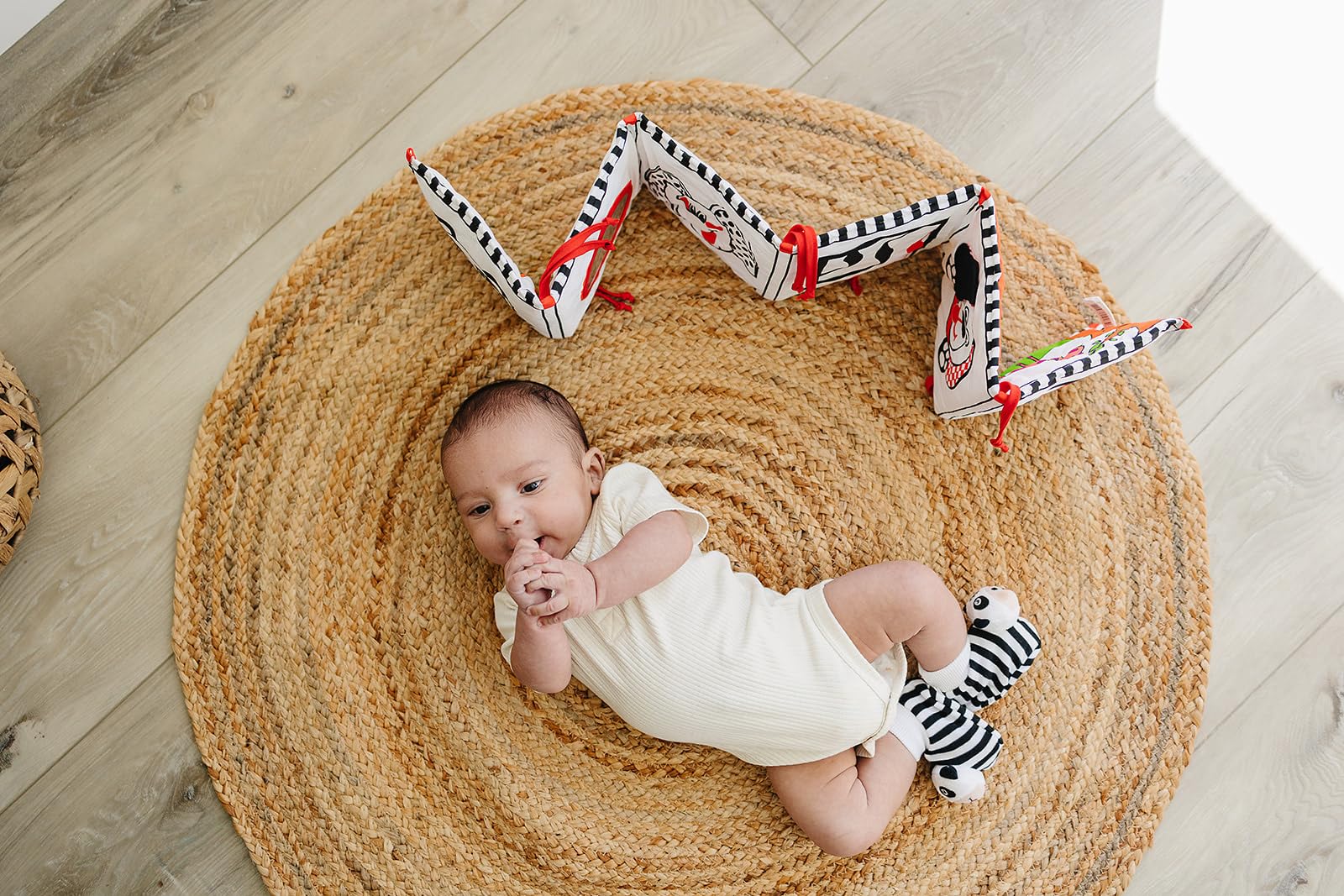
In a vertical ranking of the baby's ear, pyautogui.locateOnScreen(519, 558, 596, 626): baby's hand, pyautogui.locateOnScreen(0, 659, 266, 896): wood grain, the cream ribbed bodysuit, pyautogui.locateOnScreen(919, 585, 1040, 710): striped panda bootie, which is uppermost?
pyautogui.locateOnScreen(519, 558, 596, 626): baby's hand

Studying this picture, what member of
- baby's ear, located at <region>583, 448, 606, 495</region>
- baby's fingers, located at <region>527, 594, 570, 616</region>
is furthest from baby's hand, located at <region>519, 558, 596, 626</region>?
baby's ear, located at <region>583, 448, 606, 495</region>

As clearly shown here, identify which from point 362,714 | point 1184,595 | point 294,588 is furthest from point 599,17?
point 1184,595

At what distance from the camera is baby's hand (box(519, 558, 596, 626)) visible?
0.85m

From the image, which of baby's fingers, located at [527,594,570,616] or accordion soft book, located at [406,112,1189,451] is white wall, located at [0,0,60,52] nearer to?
accordion soft book, located at [406,112,1189,451]

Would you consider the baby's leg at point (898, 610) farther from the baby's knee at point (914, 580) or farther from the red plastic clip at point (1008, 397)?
the red plastic clip at point (1008, 397)

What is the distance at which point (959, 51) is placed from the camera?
1.13 meters

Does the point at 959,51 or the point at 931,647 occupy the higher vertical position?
the point at 959,51

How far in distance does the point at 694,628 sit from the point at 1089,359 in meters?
0.49

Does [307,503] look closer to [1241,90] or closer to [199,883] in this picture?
[199,883]

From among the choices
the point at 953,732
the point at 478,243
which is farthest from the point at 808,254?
the point at 953,732

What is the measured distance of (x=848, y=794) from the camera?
98 cm

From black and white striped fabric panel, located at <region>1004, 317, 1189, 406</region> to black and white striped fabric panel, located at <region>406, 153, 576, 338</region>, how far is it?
512 millimetres

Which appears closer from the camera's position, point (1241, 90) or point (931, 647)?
point (931, 647)

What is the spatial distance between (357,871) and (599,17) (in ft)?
3.52
